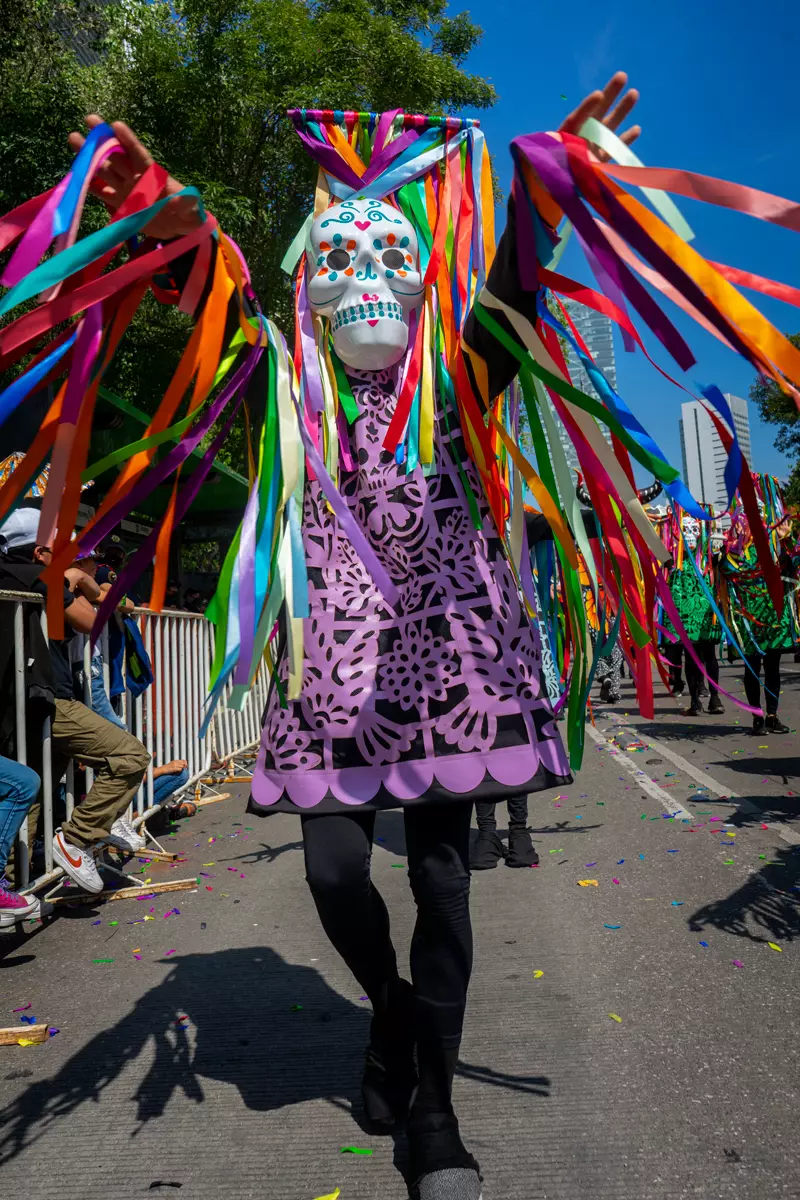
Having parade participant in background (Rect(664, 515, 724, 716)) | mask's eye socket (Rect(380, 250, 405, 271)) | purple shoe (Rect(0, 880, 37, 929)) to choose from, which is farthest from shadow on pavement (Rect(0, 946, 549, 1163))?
parade participant in background (Rect(664, 515, 724, 716))

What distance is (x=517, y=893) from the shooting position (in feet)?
13.1

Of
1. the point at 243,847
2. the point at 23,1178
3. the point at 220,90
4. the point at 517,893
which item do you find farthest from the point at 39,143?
the point at 23,1178

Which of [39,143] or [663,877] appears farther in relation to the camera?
[39,143]

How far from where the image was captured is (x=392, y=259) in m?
2.17

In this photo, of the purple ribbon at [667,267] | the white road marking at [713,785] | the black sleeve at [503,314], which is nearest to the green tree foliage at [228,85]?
the white road marking at [713,785]

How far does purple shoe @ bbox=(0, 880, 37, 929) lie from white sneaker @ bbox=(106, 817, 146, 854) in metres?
0.90

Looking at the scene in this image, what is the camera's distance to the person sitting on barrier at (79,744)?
161 inches

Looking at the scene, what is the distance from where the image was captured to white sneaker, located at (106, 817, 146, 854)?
4.58 m

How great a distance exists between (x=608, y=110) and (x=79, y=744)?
12.0 feet

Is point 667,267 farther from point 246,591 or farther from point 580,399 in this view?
point 246,591

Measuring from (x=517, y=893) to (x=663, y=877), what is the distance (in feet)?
2.17

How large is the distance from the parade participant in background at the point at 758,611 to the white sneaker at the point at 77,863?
5.54m

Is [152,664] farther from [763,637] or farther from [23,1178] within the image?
[763,637]

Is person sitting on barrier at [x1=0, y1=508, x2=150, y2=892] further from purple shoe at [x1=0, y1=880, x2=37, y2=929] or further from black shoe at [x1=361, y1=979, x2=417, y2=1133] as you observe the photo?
black shoe at [x1=361, y1=979, x2=417, y2=1133]
